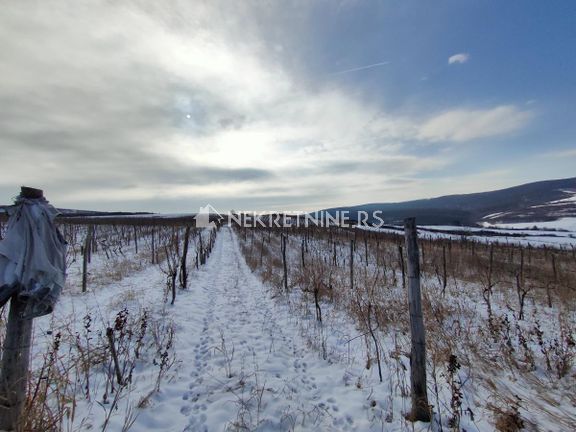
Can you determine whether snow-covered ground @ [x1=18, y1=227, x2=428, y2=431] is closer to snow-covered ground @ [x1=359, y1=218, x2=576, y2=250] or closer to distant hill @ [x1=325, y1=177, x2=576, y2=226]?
snow-covered ground @ [x1=359, y1=218, x2=576, y2=250]

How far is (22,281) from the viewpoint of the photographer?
2064 mm

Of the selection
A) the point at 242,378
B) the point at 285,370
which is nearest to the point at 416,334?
the point at 285,370

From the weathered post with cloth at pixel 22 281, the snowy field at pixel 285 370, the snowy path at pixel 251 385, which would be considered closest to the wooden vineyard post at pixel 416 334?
the snowy field at pixel 285 370

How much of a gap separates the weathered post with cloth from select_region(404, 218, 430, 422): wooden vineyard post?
3549 millimetres

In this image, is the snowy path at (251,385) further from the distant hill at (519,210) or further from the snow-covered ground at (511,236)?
the distant hill at (519,210)

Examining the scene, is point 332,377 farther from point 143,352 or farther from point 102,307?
point 102,307

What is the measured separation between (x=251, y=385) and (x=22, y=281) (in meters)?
3.37

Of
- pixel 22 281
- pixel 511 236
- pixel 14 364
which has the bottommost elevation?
pixel 511 236

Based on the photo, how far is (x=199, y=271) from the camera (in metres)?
15.5

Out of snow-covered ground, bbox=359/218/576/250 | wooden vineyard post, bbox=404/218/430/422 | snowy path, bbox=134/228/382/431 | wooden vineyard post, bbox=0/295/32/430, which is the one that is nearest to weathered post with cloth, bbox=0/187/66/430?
wooden vineyard post, bbox=0/295/32/430

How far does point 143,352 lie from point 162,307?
3.16 metres

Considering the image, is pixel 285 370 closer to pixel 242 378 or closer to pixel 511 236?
pixel 242 378

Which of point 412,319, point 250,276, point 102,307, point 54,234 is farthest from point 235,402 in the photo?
point 250,276

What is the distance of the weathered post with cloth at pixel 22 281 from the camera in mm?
2068
